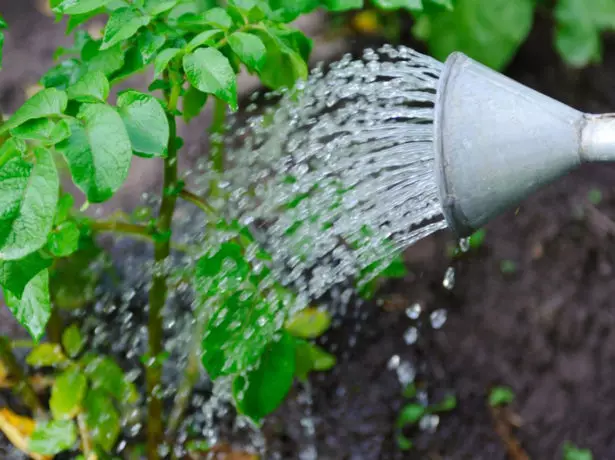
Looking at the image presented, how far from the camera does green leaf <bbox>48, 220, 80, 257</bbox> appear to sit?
1.16 m

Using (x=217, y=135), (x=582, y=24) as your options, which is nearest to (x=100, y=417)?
(x=217, y=135)

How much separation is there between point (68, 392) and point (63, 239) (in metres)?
0.44

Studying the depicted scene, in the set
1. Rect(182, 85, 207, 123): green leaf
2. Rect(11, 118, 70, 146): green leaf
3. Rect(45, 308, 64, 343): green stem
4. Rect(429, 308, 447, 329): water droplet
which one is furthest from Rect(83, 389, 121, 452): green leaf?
Rect(429, 308, 447, 329): water droplet

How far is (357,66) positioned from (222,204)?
18.1 inches

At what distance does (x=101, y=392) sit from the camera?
1501 mm

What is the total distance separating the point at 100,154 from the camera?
90 centimetres

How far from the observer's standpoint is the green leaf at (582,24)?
7.97ft

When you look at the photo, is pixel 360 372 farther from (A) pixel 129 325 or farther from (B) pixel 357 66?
(B) pixel 357 66

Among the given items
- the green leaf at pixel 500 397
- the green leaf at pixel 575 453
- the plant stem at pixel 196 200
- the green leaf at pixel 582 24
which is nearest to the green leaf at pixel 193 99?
the plant stem at pixel 196 200

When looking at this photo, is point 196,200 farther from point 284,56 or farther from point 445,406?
point 445,406

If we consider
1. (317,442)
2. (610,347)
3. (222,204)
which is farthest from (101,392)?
(610,347)

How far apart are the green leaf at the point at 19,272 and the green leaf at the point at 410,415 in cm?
121

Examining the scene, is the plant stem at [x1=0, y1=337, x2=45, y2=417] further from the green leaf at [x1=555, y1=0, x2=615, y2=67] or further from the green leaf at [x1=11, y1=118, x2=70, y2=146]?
the green leaf at [x1=555, y1=0, x2=615, y2=67]

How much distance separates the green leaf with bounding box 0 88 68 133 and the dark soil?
3.91 feet
